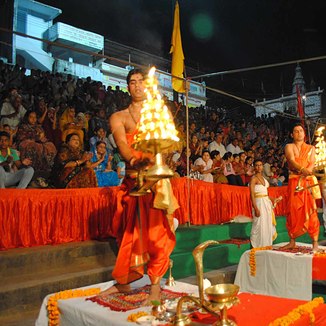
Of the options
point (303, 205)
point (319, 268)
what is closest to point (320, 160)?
point (303, 205)

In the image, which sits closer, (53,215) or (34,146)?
(53,215)

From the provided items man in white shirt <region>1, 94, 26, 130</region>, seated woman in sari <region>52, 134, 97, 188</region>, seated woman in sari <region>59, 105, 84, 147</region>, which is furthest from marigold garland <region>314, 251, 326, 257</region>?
man in white shirt <region>1, 94, 26, 130</region>

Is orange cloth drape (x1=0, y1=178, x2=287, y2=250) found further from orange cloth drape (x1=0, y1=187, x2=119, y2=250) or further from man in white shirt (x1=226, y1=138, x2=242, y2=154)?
man in white shirt (x1=226, y1=138, x2=242, y2=154)

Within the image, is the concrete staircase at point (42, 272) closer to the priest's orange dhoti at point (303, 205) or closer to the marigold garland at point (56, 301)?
the marigold garland at point (56, 301)

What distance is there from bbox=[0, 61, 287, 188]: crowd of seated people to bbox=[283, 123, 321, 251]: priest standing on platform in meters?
1.73

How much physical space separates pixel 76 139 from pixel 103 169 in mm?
992

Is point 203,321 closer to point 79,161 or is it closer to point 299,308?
point 299,308

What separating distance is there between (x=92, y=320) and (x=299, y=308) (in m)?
1.37

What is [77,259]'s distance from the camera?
4496 millimetres

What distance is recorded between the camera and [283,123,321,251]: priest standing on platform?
5.28m

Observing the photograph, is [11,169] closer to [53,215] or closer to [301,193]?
[53,215]

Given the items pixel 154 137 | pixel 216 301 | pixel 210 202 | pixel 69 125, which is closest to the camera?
pixel 216 301

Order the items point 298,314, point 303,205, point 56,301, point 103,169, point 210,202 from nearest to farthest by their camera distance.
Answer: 1. point 298,314
2. point 56,301
3. point 303,205
4. point 103,169
5. point 210,202

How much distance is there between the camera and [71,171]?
5.67 m
